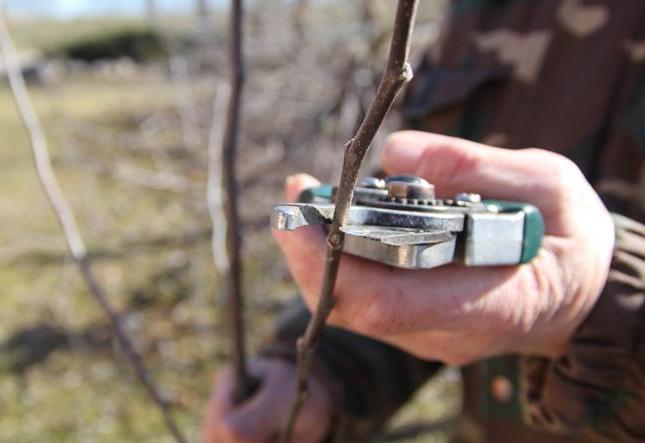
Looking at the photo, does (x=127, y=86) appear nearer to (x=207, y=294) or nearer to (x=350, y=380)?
(x=207, y=294)

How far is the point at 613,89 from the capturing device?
42.0 inches

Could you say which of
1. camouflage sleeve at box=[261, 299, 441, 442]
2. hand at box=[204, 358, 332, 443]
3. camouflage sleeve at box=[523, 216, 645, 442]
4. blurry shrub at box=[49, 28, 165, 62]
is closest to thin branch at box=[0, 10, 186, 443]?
hand at box=[204, 358, 332, 443]

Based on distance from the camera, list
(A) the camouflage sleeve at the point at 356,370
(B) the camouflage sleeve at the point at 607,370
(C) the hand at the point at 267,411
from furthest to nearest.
→ (A) the camouflage sleeve at the point at 356,370
(C) the hand at the point at 267,411
(B) the camouflage sleeve at the point at 607,370

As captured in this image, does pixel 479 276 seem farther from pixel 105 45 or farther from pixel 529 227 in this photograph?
pixel 105 45

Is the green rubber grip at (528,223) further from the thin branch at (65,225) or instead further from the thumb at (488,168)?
the thin branch at (65,225)

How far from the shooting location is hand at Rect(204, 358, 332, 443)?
3.19 ft

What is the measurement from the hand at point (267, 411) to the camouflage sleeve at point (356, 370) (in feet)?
0.12

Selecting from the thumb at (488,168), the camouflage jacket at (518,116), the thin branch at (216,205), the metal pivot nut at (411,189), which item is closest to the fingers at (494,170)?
the thumb at (488,168)

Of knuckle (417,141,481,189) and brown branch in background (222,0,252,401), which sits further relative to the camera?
brown branch in background (222,0,252,401)

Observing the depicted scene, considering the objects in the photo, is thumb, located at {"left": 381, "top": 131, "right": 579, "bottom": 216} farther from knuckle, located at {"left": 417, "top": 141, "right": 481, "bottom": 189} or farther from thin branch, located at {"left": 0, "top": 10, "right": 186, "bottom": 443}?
thin branch, located at {"left": 0, "top": 10, "right": 186, "bottom": 443}

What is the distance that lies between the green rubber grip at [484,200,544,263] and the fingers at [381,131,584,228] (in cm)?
5

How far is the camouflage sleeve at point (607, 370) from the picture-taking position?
28.5 inches

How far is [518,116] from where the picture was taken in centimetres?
117

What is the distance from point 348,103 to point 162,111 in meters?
4.67
